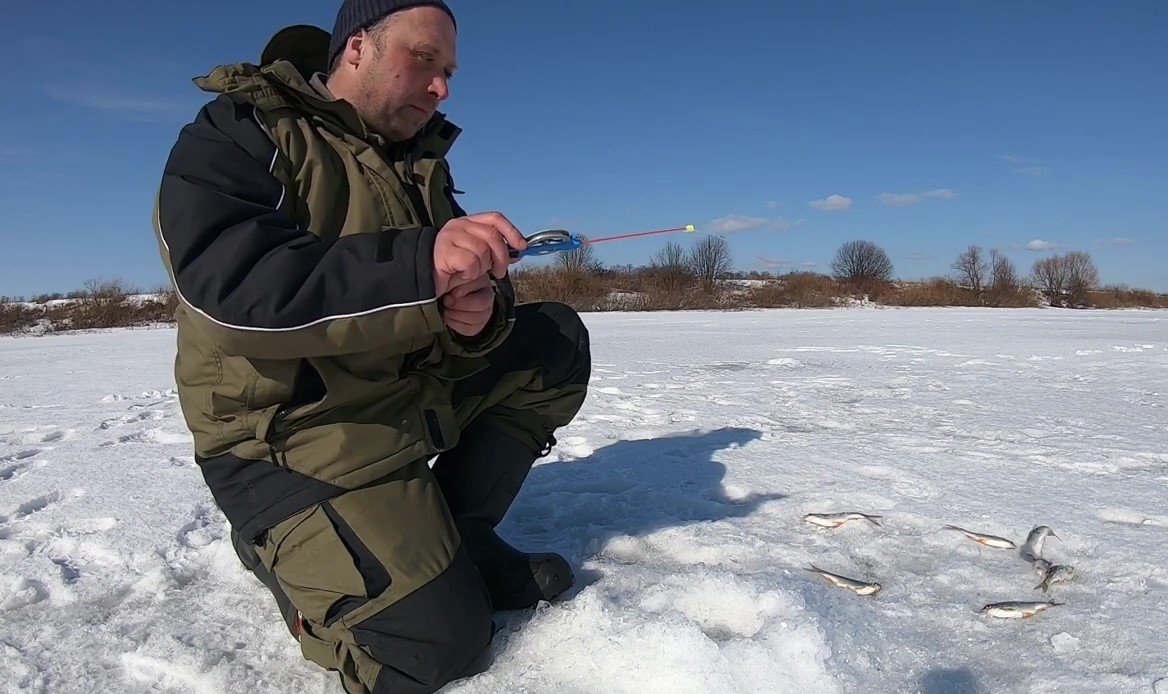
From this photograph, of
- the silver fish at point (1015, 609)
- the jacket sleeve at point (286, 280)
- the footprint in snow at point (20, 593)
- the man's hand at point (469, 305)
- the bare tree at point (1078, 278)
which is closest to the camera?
the jacket sleeve at point (286, 280)

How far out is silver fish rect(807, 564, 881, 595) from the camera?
5.19ft

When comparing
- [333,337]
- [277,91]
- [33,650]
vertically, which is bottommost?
[33,650]

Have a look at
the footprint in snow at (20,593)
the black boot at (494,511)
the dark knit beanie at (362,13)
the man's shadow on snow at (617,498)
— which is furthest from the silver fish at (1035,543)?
the footprint in snow at (20,593)

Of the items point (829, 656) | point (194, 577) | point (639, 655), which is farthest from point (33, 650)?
point (829, 656)

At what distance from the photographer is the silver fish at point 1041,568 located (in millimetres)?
1630

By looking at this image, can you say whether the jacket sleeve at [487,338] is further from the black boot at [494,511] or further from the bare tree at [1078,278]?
the bare tree at [1078,278]

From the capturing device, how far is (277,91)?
1387 mm

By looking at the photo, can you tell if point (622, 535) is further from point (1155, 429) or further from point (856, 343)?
point (856, 343)

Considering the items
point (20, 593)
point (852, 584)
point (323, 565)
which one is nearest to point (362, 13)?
point (323, 565)

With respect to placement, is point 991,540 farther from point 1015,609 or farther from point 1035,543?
point 1015,609

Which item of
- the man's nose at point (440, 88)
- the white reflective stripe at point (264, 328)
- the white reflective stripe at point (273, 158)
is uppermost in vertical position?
the man's nose at point (440, 88)

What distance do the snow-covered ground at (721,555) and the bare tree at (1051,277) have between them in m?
35.0

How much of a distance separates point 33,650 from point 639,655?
1147 mm

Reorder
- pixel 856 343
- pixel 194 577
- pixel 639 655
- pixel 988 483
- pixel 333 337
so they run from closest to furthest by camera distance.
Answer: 1. pixel 333 337
2. pixel 639 655
3. pixel 194 577
4. pixel 988 483
5. pixel 856 343
